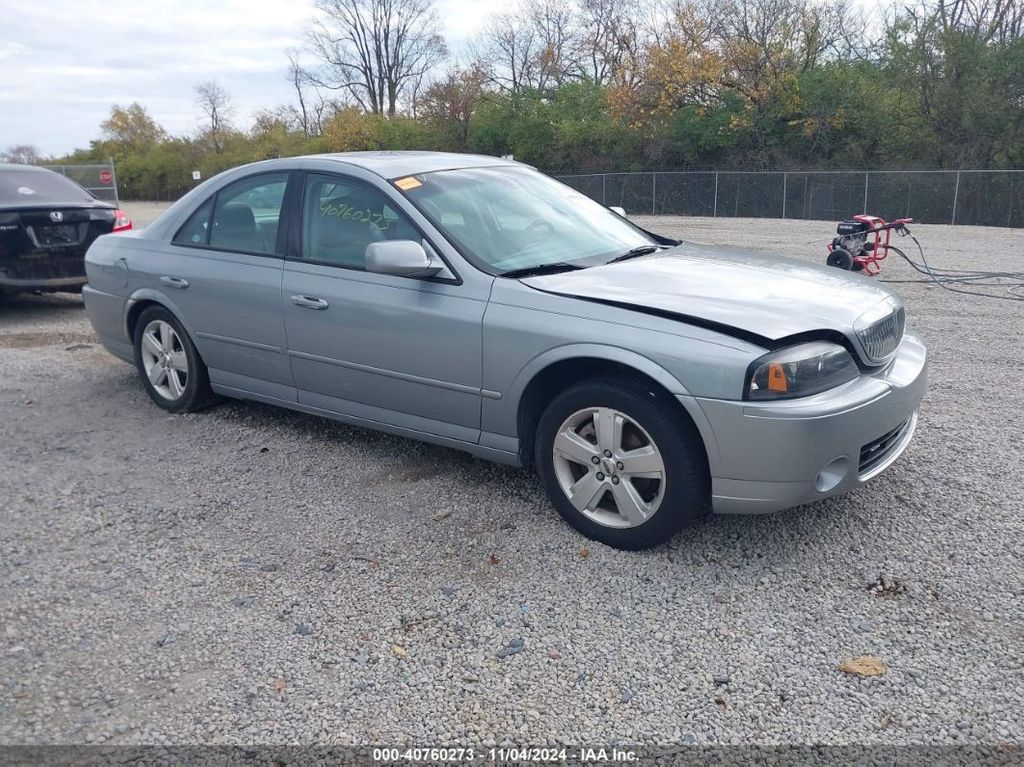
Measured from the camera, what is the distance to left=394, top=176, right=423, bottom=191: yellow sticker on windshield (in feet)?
14.5

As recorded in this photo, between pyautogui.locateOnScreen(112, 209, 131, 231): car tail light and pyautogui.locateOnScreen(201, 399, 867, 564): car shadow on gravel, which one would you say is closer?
pyautogui.locateOnScreen(201, 399, 867, 564): car shadow on gravel

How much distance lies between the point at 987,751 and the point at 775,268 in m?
2.39

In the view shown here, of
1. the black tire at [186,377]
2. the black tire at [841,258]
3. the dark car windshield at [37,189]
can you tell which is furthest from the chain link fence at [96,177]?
the black tire at [186,377]

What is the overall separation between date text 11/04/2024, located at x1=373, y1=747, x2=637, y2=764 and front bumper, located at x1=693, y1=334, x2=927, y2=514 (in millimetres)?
1203

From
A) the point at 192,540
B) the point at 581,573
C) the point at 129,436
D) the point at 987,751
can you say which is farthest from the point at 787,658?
the point at 129,436

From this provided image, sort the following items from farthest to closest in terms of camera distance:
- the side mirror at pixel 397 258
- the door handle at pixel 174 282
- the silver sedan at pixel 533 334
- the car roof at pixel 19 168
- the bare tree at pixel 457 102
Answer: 1. the bare tree at pixel 457 102
2. the car roof at pixel 19 168
3. the door handle at pixel 174 282
4. the side mirror at pixel 397 258
5. the silver sedan at pixel 533 334

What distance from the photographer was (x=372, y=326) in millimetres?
4301

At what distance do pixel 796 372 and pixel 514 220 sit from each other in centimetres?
183

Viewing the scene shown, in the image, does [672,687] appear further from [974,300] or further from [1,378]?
[974,300]

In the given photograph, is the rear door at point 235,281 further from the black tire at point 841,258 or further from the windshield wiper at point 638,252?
the black tire at point 841,258

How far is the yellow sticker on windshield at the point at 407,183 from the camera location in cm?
443

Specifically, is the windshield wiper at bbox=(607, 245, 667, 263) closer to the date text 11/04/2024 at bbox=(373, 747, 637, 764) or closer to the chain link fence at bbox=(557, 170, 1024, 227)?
the date text 11/04/2024 at bbox=(373, 747, 637, 764)

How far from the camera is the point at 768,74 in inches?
1265

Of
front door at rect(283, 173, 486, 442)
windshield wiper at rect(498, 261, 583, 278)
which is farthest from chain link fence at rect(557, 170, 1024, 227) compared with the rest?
front door at rect(283, 173, 486, 442)
